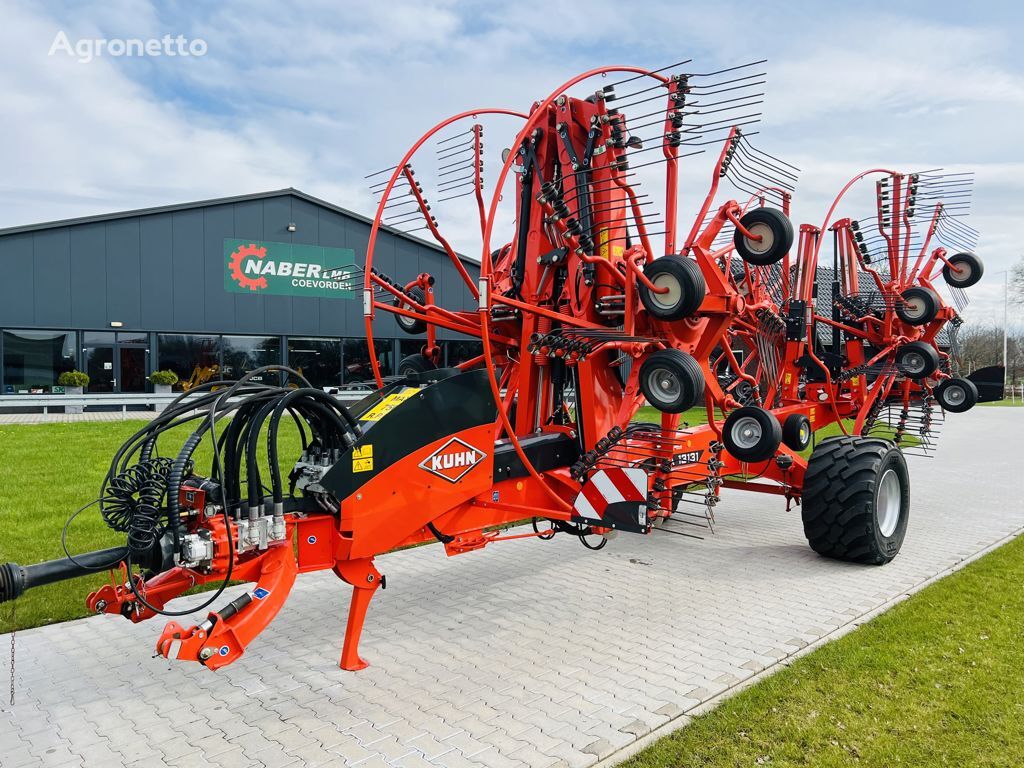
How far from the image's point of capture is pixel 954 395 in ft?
→ 26.6

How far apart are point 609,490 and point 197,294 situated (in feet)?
70.8

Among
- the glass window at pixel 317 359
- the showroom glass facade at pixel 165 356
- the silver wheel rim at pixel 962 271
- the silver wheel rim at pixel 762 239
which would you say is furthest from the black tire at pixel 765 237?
the glass window at pixel 317 359

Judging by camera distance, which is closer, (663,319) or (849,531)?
(663,319)

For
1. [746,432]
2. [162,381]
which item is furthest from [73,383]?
[746,432]

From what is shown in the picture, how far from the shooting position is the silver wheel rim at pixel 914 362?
7.72 meters

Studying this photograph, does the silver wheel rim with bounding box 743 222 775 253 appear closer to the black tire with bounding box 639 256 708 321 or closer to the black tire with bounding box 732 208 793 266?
the black tire with bounding box 732 208 793 266

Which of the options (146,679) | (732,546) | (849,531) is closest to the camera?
(146,679)

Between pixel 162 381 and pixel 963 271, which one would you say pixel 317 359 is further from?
pixel 963 271

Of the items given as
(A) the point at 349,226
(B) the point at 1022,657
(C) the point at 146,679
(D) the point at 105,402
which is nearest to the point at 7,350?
(D) the point at 105,402

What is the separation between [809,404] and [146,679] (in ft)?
20.4

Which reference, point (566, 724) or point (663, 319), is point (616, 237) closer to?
point (663, 319)

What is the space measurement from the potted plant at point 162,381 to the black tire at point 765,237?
2136 cm

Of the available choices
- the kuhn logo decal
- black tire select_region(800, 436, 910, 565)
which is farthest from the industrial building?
the kuhn logo decal

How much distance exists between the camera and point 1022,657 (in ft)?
14.5
